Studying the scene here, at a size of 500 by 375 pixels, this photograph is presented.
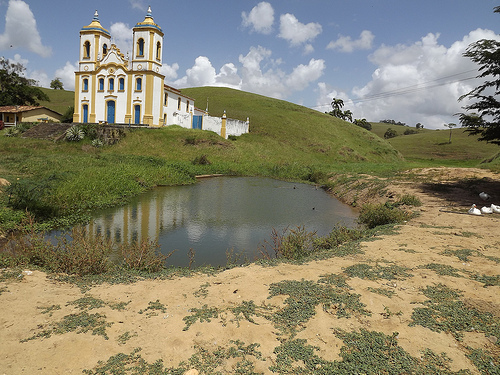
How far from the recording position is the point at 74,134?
107ft

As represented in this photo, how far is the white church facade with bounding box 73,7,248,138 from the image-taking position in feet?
127

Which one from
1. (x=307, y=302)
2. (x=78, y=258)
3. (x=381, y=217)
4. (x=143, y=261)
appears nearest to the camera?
(x=307, y=302)

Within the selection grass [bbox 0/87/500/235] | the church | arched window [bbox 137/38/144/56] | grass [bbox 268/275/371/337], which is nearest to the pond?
grass [bbox 0/87/500/235]

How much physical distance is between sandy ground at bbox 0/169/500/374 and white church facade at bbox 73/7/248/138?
3560 centimetres

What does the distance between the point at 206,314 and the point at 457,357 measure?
136 inches

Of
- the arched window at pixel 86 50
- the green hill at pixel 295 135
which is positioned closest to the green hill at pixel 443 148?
the green hill at pixel 295 135

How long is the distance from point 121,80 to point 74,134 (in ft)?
34.3

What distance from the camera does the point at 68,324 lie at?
4.79 meters

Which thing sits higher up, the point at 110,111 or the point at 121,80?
the point at 121,80

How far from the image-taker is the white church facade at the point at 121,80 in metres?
38.8

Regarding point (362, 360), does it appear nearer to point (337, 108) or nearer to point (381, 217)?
point (381, 217)

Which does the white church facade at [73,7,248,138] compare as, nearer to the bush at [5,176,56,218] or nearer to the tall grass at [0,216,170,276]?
the bush at [5,176,56,218]

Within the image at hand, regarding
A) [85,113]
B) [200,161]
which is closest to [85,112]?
[85,113]

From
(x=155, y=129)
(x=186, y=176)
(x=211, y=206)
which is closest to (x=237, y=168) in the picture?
(x=186, y=176)
